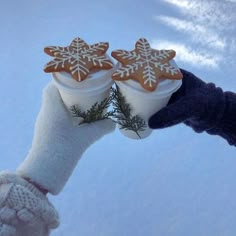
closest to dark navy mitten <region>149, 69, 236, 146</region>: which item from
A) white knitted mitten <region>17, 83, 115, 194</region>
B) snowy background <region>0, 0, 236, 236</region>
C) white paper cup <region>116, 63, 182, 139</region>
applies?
white paper cup <region>116, 63, 182, 139</region>

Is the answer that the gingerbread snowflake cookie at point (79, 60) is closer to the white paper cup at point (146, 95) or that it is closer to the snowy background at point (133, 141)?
the white paper cup at point (146, 95)

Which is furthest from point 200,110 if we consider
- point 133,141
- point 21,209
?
point 133,141

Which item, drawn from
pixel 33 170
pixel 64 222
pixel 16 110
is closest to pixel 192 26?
pixel 16 110

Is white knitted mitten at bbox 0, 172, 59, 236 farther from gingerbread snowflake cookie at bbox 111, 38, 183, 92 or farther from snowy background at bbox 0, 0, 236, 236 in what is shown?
snowy background at bbox 0, 0, 236, 236

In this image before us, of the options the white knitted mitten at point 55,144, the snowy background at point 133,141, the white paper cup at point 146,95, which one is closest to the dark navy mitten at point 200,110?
the white paper cup at point 146,95

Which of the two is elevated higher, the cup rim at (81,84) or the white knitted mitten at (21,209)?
the cup rim at (81,84)

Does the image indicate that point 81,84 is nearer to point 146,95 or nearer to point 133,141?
point 146,95

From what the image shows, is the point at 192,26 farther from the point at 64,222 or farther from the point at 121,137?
the point at 64,222
